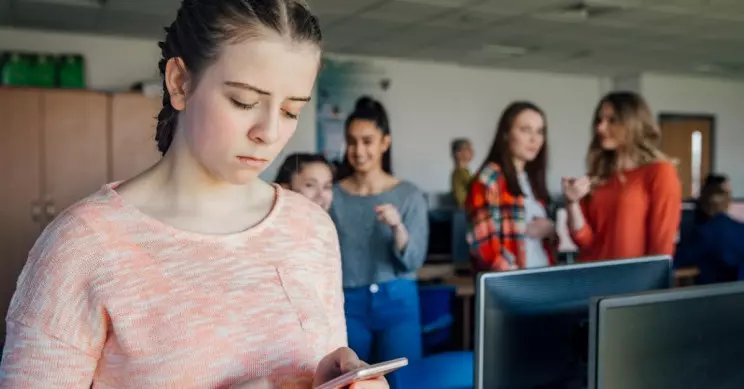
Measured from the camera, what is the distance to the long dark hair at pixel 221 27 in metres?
0.74

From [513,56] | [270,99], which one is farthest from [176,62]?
[513,56]

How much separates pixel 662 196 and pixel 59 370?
2.06 meters

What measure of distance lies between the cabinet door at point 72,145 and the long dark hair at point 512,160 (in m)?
3.47

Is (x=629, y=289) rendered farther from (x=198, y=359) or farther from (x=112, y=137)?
(x=112, y=137)

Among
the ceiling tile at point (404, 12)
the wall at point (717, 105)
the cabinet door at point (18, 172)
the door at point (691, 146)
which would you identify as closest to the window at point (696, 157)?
the door at point (691, 146)

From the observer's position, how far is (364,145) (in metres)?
2.53

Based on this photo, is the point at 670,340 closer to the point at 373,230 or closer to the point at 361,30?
the point at 373,230

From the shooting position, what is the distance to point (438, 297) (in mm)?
3500

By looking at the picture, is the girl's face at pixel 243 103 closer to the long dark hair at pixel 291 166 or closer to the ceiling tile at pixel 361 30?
the long dark hair at pixel 291 166

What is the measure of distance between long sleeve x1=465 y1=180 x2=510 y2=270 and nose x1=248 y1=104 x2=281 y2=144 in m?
1.76

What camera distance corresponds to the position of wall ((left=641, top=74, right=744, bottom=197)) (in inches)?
353

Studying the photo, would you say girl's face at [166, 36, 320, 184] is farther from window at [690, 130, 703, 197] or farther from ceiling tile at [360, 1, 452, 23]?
window at [690, 130, 703, 197]

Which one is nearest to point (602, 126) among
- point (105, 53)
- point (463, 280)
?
point (463, 280)

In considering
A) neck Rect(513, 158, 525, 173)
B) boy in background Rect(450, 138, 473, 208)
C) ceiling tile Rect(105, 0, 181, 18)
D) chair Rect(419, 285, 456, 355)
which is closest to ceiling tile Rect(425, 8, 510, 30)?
boy in background Rect(450, 138, 473, 208)
